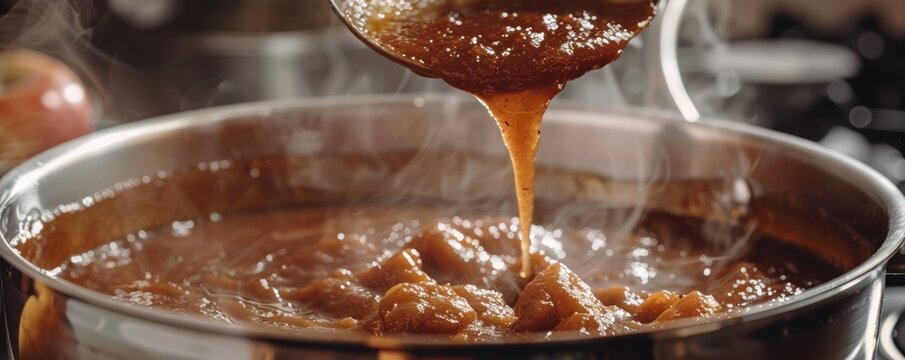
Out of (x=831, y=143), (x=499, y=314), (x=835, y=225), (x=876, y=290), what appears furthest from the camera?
(x=831, y=143)

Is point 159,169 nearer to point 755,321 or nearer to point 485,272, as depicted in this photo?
point 485,272

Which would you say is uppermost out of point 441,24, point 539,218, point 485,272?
point 441,24

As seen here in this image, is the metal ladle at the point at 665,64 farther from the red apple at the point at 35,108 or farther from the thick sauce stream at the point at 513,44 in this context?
the red apple at the point at 35,108

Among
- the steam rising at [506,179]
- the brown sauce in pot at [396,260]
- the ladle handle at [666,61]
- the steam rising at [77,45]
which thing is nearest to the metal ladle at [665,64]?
the ladle handle at [666,61]

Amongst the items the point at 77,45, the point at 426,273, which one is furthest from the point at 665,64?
the point at 77,45

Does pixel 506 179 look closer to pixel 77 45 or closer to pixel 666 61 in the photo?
pixel 666 61

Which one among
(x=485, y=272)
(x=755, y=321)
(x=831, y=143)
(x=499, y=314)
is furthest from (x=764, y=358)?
(x=831, y=143)

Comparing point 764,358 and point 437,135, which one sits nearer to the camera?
point 764,358

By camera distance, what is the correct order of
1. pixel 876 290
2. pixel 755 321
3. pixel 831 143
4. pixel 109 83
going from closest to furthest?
1. pixel 755 321
2. pixel 876 290
3. pixel 831 143
4. pixel 109 83
